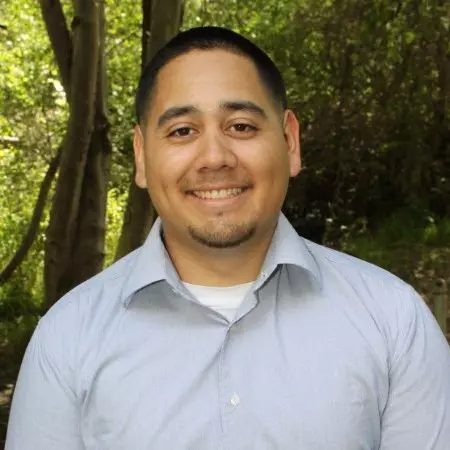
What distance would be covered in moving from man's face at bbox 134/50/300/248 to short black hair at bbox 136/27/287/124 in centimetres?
2

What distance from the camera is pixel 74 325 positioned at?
2.11 meters

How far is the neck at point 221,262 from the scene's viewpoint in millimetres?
2217

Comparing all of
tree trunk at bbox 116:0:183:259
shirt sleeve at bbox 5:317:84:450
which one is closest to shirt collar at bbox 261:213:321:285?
shirt sleeve at bbox 5:317:84:450

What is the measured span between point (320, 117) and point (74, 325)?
30.6 ft

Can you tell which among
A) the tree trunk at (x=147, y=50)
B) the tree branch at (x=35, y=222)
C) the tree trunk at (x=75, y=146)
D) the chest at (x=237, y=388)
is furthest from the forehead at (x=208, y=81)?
the tree branch at (x=35, y=222)

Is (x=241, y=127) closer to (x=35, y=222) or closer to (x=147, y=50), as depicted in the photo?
(x=147, y=50)

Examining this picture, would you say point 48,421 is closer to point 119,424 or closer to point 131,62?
point 119,424

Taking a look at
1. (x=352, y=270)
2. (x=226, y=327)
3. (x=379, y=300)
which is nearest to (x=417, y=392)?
(x=379, y=300)

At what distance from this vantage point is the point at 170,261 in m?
2.29

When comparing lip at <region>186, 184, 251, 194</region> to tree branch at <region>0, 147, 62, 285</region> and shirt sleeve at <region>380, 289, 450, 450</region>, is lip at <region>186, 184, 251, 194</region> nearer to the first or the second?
shirt sleeve at <region>380, 289, 450, 450</region>

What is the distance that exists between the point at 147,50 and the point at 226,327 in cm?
476

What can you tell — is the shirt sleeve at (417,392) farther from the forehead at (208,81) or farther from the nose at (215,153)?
the forehead at (208,81)

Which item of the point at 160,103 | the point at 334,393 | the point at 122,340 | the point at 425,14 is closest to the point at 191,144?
the point at 160,103

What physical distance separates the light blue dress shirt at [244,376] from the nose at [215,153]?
31 cm
